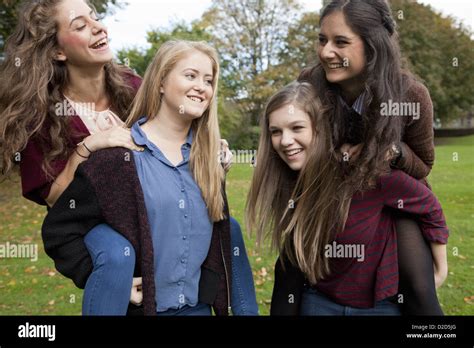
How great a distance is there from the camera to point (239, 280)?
2.22 meters

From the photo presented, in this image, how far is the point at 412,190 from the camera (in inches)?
79.4

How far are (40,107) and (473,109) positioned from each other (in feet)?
88.7

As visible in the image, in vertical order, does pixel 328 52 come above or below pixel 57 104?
above

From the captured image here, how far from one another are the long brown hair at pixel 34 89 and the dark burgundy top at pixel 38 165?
25mm

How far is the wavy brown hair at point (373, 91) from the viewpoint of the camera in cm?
201

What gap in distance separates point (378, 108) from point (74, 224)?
1.33 m

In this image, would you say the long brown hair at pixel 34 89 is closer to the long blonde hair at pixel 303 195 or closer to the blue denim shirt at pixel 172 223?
the blue denim shirt at pixel 172 223

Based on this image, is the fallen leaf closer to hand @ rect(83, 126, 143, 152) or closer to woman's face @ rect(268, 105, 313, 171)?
woman's face @ rect(268, 105, 313, 171)

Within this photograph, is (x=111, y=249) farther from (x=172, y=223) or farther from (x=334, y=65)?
(x=334, y=65)

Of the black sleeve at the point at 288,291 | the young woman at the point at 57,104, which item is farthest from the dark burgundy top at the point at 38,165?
the black sleeve at the point at 288,291

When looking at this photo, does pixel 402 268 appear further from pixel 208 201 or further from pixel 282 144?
pixel 208 201

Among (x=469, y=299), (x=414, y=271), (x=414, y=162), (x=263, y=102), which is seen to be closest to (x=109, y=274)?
(x=414, y=271)

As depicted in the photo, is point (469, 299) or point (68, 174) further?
point (469, 299)

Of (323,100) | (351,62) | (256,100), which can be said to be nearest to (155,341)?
(323,100)
